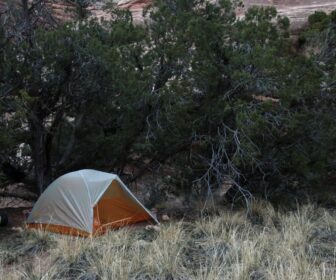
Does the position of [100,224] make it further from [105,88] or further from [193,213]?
[105,88]

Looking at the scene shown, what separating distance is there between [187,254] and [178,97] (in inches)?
145

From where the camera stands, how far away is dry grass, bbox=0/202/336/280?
563 cm

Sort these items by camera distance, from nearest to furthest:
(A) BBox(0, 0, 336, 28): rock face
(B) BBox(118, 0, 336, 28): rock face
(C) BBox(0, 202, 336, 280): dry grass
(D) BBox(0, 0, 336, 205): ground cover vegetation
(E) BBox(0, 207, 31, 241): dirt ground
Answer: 1. (C) BBox(0, 202, 336, 280): dry grass
2. (E) BBox(0, 207, 31, 241): dirt ground
3. (D) BBox(0, 0, 336, 205): ground cover vegetation
4. (A) BBox(0, 0, 336, 28): rock face
5. (B) BBox(118, 0, 336, 28): rock face

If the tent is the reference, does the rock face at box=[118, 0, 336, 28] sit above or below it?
above

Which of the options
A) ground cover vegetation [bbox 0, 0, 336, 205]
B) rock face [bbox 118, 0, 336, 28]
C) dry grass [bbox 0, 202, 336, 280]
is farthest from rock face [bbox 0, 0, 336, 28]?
dry grass [bbox 0, 202, 336, 280]

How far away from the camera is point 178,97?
9.59 metres

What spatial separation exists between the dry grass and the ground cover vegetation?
70.9 inches

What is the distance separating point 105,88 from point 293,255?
5509mm

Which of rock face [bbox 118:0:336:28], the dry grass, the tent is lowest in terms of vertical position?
the tent

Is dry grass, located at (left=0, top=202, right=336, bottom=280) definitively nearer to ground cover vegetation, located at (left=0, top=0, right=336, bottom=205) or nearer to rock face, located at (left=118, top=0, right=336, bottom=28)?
ground cover vegetation, located at (left=0, top=0, right=336, bottom=205)

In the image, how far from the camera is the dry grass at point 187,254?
563 centimetres

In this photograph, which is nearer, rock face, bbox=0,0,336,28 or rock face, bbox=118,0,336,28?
rock face, bbox=0,0,336,28

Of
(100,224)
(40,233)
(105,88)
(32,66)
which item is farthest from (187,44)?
(40,233)

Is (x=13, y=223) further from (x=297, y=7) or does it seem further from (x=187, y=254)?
(x=297, y=7)
